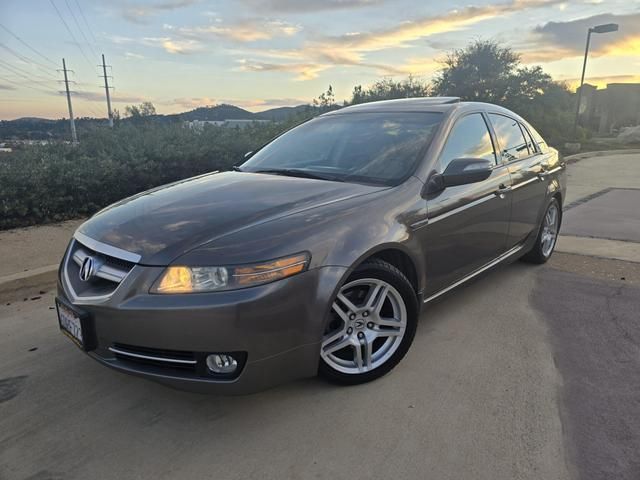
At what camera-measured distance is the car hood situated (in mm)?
2412

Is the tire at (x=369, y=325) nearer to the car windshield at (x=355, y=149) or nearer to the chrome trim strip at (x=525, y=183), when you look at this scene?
the car windshield at (x=355, y=149)

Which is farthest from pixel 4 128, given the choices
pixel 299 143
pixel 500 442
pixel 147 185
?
pixel 500 442

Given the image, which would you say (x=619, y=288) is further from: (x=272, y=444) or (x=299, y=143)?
(x=272, y=444)

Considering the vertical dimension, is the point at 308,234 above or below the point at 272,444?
above

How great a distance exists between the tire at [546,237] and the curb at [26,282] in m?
4.71

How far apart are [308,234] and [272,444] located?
104cm

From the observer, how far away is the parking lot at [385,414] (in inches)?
87.0

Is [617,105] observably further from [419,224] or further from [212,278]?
[212,278]

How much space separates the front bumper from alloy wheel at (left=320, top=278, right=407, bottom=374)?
0.25 m

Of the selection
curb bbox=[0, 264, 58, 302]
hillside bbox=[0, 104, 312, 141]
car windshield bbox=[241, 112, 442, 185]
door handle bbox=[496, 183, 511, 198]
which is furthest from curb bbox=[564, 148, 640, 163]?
curb bbox=[0, 264, 58, 302]

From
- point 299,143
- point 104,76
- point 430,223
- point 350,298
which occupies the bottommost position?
point 350,298

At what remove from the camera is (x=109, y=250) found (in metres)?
2.49

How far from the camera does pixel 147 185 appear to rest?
7305mm

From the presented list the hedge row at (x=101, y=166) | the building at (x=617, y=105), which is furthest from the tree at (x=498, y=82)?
the building at (x=617, y=105)
